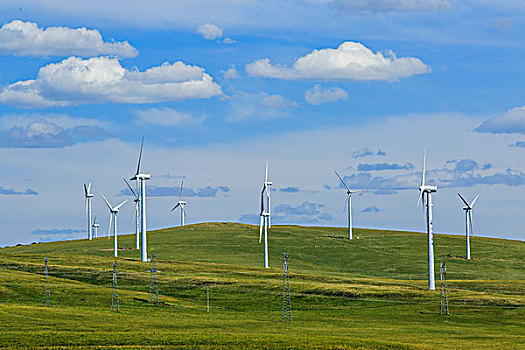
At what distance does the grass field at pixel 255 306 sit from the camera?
44.3 metres

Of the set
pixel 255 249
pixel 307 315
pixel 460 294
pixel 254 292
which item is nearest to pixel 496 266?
pixel 255 249

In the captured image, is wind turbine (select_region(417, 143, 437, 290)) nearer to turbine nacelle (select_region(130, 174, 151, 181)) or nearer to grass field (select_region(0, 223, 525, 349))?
grass field (select_region(0, 223, 525, 349))

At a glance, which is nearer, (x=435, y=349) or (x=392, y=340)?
(x=435, y=349)

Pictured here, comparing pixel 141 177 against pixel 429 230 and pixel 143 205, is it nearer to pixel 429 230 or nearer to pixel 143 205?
pixel 143 205

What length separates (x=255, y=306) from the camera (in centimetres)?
7250

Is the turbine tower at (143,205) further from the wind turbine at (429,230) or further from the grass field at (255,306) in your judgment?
the wind turbine at (429,230)

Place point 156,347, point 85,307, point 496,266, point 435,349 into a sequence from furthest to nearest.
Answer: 1. point 496,266
2. point 85,307
3. point 435,349
4. point 156,347

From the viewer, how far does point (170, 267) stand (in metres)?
106

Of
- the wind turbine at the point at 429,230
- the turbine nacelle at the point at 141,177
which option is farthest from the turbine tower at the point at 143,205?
the wind turbine at the point at 429,230

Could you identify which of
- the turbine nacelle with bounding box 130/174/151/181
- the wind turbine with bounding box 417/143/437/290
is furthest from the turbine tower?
the wind turbine with bounding box 417/143/437/290

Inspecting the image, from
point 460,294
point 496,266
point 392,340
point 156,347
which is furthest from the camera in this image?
point 496,266

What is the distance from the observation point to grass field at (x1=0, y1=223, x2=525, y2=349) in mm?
44269

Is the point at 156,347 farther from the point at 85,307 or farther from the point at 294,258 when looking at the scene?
the point at 294,258

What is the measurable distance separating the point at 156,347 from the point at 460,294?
151 feet
